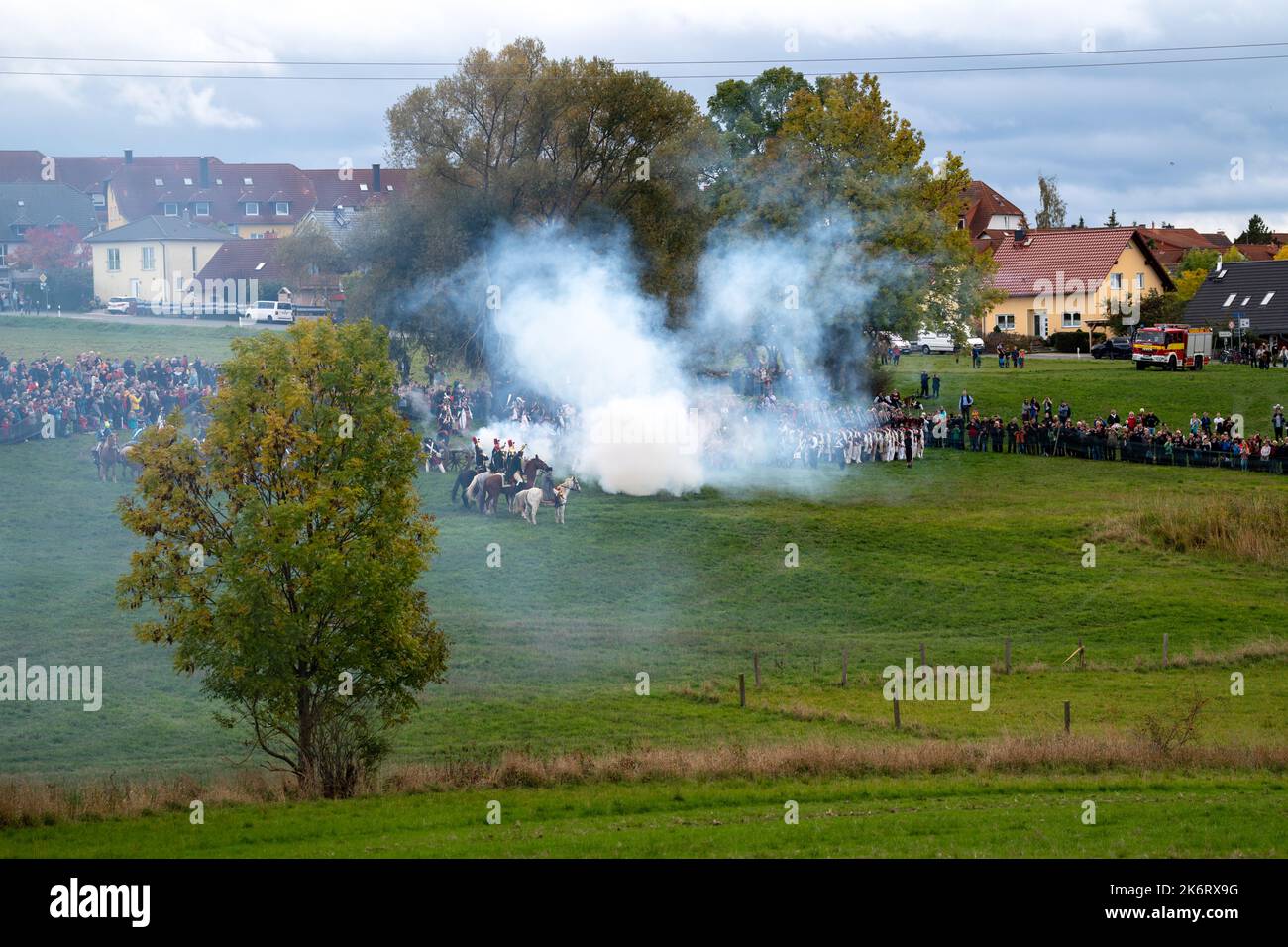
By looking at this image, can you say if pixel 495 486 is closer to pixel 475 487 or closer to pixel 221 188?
pixel 475 487

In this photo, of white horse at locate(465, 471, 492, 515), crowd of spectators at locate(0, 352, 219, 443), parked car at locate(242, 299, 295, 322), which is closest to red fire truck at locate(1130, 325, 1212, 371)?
white horse at locate(465, 471, 492, 515)

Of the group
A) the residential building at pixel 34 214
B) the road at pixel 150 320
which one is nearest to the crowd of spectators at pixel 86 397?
the road at pixel 150 320

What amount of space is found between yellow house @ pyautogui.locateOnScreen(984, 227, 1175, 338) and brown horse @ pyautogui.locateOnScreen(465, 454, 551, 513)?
61137mm

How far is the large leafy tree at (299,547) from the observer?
24.1 metres

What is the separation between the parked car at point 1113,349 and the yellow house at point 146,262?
67734 millimetres

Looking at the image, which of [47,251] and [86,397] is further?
[47,251]

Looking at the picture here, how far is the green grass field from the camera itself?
20969mm

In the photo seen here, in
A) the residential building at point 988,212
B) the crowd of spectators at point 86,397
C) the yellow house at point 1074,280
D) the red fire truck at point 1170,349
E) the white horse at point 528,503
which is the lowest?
the white horse at point 528,503

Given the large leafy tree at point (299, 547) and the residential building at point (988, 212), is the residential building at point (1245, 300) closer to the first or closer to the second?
the residential building at point (988, 212)

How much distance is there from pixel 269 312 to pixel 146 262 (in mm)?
24955

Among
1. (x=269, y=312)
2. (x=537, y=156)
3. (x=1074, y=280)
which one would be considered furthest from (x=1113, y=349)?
(x=269, y=312)

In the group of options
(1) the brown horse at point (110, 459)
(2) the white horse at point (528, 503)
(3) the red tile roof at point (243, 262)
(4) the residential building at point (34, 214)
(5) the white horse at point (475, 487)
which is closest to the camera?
(2) the white horse at point (528, 503)

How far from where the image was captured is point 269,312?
94.6m
